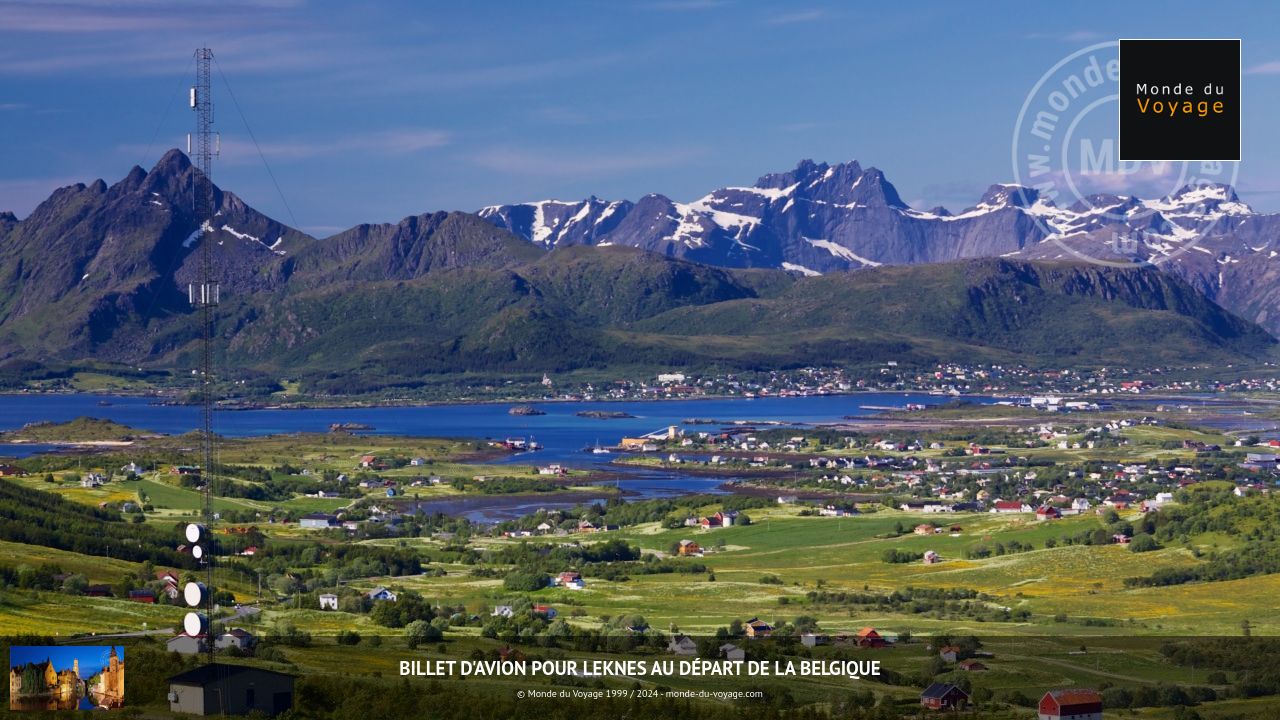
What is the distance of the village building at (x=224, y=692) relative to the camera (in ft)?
124

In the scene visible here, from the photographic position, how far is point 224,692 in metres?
38.0

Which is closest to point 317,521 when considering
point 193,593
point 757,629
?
point 757,629

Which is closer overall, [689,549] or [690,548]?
[689,549]

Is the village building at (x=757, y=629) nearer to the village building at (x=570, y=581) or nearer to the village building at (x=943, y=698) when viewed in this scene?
the village building at (x=943, y=698)

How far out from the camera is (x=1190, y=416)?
7407 inches

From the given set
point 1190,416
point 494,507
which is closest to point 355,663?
point 494,507

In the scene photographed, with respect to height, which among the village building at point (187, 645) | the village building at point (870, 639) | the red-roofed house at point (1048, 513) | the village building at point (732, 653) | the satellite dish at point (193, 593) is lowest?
the red-roofed house at point (1048, 513)

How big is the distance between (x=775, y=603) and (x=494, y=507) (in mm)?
43319

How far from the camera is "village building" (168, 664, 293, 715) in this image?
Result: 3784 centimetres

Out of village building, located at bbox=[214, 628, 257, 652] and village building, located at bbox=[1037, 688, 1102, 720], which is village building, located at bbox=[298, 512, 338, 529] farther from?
village building, located at bbox=[1037, 688, 1102, 720]

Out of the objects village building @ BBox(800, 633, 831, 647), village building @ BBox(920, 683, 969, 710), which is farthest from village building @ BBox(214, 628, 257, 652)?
village building @ BBox(920, 683, 969, 710)

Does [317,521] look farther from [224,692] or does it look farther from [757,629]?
[224,692]

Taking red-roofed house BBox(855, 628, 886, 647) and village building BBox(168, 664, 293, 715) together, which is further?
red-roofed house BBox(855, 628, 886, 647)

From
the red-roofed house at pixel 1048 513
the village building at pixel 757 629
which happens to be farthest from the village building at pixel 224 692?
the red-roofed house at pixel 1048 513
